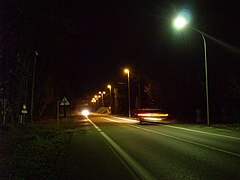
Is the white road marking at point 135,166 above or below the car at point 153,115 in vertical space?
below

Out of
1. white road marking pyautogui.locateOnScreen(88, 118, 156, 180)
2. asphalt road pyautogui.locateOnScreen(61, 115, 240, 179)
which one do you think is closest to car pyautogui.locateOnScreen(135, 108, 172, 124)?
asphalt road pyautogui.locateOnScreen(61, 115, 240, 179)

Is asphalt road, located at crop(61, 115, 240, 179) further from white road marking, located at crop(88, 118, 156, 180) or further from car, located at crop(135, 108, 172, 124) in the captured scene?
car, located at crop(135, 108, 172, 124)

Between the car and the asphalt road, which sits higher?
the car

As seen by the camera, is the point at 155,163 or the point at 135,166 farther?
the point at 155,163

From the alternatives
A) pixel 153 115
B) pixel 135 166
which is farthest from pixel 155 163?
pixel 153 115

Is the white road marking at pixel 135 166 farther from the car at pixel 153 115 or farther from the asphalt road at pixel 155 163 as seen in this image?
the car at pixel 153 115

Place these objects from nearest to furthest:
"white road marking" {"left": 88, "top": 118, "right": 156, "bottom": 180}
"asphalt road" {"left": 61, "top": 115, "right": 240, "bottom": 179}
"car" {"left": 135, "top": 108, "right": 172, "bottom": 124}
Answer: "white road marking" {"left": 88, "top": 118, "right": 156, "bottom": 180} < "asphalt road" {"left": 61, "top": 115, "right": 240, "bottom": 179} < "car" {"left": 135, "top": 108, "right": 172, "bottom": 124}

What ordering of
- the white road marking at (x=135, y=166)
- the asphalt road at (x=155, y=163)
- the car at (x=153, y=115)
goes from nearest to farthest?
the white road marking at (x=135, y=166), the asphalt road at (x=155, y=163), the car at (x=153, y=115)

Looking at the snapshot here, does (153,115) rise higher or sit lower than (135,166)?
higher

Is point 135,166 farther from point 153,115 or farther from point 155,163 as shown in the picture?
point 153,115

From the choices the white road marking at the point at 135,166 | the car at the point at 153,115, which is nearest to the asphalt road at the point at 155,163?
the white road marking at the point at 135,166

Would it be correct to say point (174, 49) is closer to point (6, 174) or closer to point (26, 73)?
point (26, 73)

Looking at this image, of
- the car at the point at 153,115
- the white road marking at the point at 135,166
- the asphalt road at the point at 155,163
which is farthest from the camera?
the car at the point at 153,115

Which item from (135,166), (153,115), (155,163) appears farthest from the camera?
(153,115)
